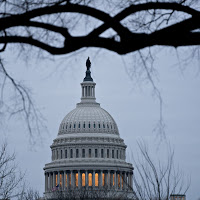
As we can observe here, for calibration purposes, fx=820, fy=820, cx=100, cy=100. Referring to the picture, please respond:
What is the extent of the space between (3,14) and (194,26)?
3075 mm

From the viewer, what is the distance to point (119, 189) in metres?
190

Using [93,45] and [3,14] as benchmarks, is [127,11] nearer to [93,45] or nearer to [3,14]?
[93,45]

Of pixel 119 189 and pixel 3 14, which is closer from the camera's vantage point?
pixel 3 14

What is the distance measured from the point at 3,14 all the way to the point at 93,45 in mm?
1628

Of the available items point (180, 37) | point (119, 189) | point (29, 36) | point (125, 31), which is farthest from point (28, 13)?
point (119, 189)

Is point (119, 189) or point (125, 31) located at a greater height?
point (119, 189)

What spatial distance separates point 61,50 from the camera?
12750 millimetres

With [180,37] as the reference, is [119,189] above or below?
above

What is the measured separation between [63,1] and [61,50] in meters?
0.96

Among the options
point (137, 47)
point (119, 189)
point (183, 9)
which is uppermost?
point (119, 189)

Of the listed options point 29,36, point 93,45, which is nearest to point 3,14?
point 29,36

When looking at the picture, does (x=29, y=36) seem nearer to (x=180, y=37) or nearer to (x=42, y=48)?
(x=42, y=48)

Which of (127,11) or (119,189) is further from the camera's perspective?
(119,189)

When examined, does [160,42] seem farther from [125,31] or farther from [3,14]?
[3,14]
